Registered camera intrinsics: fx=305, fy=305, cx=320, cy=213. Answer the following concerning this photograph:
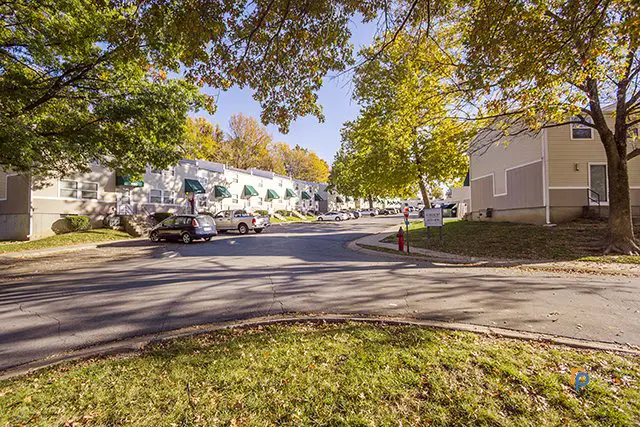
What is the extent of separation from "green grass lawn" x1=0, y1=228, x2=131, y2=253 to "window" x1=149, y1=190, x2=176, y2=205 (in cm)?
508

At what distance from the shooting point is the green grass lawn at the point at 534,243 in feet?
36.0

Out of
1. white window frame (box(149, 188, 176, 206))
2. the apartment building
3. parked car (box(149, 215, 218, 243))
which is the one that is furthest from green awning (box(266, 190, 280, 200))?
parked car (box(149, 215, 218, 243))

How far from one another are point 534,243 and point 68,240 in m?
23.6

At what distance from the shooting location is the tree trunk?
10.8m

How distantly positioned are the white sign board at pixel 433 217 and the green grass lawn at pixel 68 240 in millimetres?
18275

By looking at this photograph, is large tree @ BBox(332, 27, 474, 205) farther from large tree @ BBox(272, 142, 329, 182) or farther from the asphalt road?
large tree @ BBox(272, 142, 329, 182)

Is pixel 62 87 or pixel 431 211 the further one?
pixel 431 211

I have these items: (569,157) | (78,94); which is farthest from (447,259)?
(78,94)

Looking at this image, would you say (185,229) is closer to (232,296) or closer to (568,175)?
(232,296)

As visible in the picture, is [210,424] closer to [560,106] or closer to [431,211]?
[560,106]

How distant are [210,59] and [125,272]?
6755mm

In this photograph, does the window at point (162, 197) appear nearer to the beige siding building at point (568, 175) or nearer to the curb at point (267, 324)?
the curb at point (267, 324)

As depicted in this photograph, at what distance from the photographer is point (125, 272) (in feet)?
30.2

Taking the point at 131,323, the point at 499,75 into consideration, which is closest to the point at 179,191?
the point at 131,323
